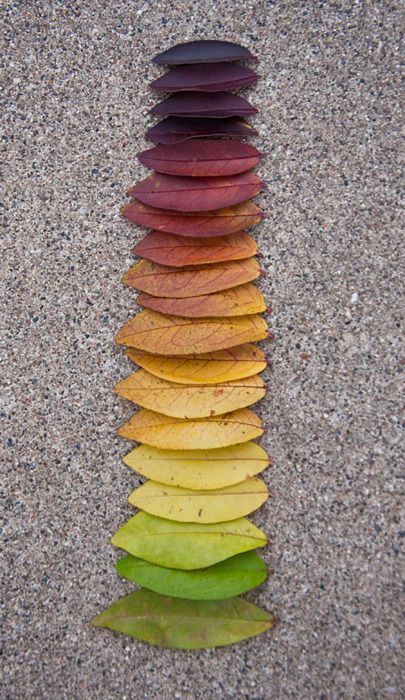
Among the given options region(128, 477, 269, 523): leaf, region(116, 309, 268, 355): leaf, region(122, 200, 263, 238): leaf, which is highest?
region(122, 200, 263, 238): leaf

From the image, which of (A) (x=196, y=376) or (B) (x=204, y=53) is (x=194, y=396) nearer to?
(A) (x=196, y=376)

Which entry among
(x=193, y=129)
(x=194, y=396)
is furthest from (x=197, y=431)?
(x=193, y=129)

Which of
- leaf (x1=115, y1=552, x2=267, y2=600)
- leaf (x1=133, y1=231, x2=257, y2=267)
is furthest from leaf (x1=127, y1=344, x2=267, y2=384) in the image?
leaf (x1=115, y1=552, x2=267, y2=600)

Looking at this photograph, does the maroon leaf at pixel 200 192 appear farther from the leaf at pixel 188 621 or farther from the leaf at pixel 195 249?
the leaf at pixel 188 621

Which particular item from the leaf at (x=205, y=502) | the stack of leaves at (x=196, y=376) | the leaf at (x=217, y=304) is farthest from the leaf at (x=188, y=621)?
the leaf at (x=217, y=304)

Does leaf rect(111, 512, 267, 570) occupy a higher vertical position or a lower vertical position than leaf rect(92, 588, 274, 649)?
higher

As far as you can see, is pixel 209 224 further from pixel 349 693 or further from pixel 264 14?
pixel 349 693

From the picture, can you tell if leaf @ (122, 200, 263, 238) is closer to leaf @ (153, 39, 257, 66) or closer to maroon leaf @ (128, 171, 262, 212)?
maroon leaf @ (128, 171, 262, 212)

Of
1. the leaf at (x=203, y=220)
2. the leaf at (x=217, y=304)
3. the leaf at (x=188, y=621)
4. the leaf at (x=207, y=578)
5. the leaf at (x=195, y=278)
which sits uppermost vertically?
the leaf at (x=203, y=220)
